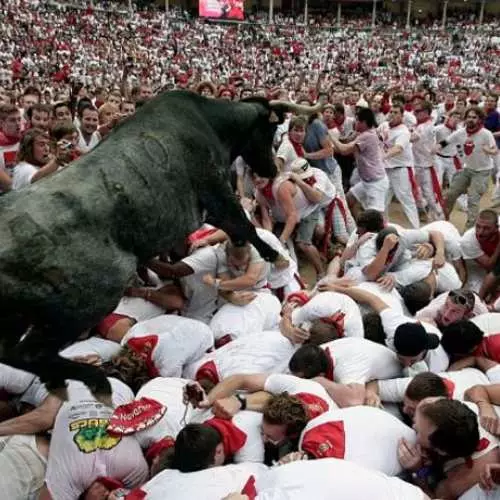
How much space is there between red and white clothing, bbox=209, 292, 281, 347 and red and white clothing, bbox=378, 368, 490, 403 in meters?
1.02

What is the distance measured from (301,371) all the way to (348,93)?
10929mm

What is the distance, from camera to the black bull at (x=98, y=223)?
256 cm

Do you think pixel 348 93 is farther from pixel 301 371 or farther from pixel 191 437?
pixel 191 437

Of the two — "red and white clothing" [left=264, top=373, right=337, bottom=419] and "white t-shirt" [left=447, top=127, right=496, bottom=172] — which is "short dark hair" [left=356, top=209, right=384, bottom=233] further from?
"white t-shirt" [left=447, top=127, right=496, bottom=172]

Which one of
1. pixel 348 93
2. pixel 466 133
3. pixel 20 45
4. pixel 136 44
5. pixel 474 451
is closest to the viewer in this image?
pixel 474 451

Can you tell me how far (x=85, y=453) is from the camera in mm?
3090

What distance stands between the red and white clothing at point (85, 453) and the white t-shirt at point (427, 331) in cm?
177

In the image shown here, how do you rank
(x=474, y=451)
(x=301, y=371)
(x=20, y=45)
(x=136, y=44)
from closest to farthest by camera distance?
1. (x=474, y=451)
2. (x=301, y=371)
3. (x=20, y=45)
4. (x=136, y=44)

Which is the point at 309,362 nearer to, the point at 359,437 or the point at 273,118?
the point at 359,437

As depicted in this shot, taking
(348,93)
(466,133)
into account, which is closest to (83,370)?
(466,133)

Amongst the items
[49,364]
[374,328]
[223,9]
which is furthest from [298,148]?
[223,9]

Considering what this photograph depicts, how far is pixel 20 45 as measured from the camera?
26625 millimetres

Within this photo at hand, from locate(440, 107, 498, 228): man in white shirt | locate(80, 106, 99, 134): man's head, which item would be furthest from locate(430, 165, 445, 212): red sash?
locate(80, 106, 99, 134): man's head

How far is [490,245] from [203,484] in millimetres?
4002
